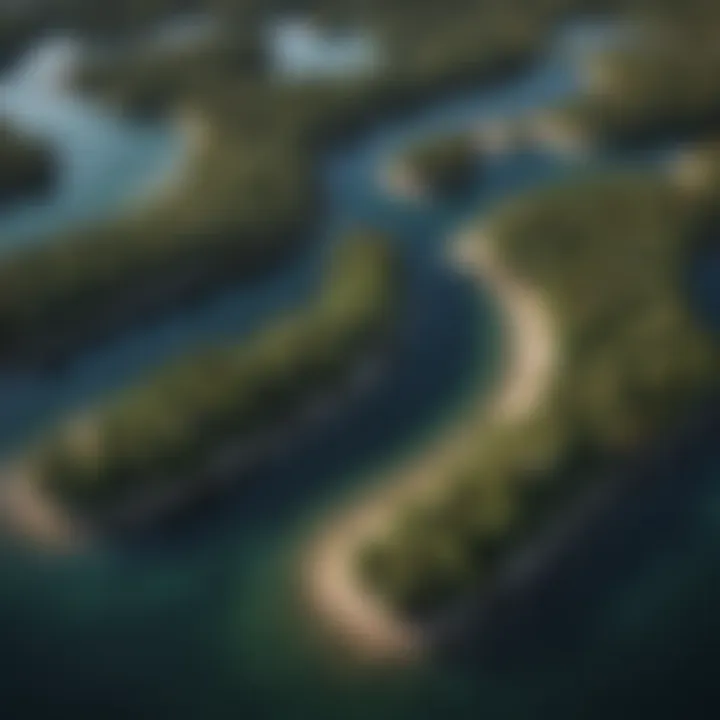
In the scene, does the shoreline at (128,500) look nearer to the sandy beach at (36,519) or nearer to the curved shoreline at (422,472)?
the sandy beach at (36,519)

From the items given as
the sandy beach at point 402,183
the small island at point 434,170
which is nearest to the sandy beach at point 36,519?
the sandy beach at point 402,183

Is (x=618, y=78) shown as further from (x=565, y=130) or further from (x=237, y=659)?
(x=237, y=659)

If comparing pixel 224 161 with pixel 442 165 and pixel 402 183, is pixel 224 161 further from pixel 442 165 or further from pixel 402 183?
pixel 442 165

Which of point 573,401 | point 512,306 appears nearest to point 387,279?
point 512,306

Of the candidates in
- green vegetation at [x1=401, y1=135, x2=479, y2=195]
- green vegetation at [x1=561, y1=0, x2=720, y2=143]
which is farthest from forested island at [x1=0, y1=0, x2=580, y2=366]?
green vegetation at [x1=561, y1=0, x2=720, y2=143]

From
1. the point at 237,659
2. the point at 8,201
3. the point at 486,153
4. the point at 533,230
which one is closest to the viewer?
the point at 237,659

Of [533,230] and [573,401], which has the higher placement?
[533,230]

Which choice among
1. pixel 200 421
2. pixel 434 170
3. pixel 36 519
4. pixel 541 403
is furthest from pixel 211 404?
pixel 434 170
